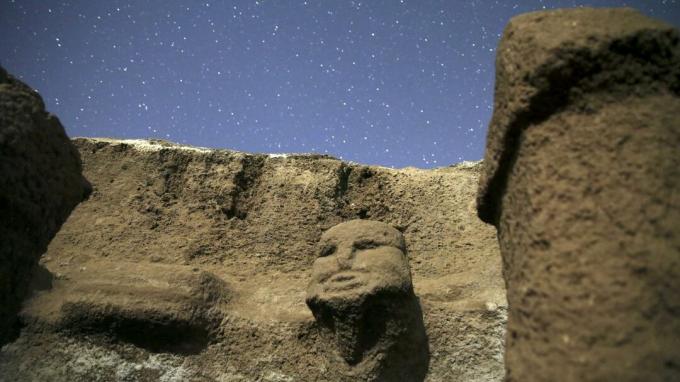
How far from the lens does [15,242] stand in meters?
2.32

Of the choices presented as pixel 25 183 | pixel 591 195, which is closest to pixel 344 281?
pixel 25 183

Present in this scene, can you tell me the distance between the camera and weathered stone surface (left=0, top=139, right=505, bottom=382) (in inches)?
133

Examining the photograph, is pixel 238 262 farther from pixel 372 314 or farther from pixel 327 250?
pixel 372 314

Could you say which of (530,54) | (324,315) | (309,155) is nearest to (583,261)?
(530,54)

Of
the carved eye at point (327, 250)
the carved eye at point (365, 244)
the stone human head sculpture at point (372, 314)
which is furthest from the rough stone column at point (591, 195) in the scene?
the carved eye at point (327, 250)

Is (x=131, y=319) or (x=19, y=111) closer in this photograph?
(x=19, y=111)

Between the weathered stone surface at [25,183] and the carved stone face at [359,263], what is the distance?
4.96ft

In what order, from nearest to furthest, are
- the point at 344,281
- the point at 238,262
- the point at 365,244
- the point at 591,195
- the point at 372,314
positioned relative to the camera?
1. the point at 591,195
2. the point at 372,314
3. the point at 344,281
4. the point at 365,244
5. the point at 238,262

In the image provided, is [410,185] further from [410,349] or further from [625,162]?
[625,162]

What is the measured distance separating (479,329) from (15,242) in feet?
8.48

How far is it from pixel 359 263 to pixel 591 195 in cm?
199

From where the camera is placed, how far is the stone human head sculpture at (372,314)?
3203 mm

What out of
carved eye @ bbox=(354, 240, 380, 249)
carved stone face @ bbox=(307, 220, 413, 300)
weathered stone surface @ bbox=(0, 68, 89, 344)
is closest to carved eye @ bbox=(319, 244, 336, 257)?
carved stone face @ bbox=(307, 220, 413, 300)

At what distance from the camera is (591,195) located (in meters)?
1.58
